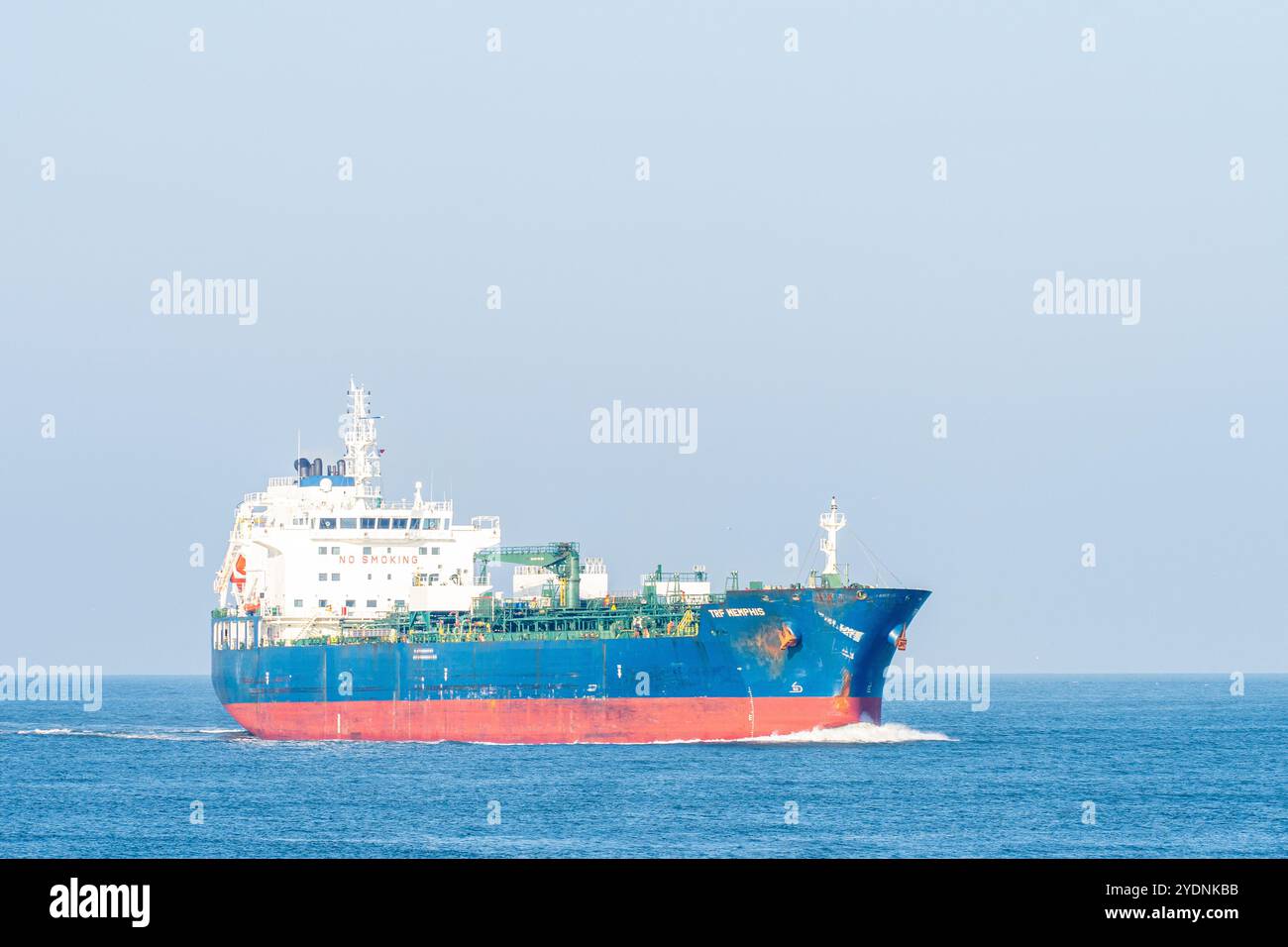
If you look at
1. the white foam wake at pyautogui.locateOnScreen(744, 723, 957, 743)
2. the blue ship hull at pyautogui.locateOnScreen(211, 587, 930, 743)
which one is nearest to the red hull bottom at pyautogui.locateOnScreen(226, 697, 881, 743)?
the blue ship hull at pyautogui.locateOnScreen(211, 587, 930, 743)

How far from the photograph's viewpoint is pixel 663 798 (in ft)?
130

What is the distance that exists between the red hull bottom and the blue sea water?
62 centimetres

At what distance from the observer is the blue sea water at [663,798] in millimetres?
33844

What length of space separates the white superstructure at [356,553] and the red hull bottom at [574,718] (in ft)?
14.7

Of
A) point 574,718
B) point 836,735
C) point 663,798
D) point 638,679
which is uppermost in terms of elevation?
point 638,679

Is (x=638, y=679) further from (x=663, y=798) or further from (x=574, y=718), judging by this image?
(x=663, y=798)

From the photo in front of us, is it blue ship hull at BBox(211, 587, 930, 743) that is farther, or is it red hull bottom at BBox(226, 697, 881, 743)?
red hull bottom at BBox(226, 697, 881, 743)

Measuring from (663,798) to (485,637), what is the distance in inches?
725

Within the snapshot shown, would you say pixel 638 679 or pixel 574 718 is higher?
pixel 638 679

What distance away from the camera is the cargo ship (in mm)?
50812

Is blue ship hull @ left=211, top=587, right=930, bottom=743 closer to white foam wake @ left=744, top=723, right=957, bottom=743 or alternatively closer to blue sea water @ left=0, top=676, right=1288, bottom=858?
white foam wake @ left=744, top=723, right=957, bottom=743

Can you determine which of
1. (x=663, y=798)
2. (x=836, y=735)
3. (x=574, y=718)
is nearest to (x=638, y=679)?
(x=574, y=718)

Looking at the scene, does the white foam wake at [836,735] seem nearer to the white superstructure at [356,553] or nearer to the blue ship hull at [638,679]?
the blue ship hull at [638,679]
